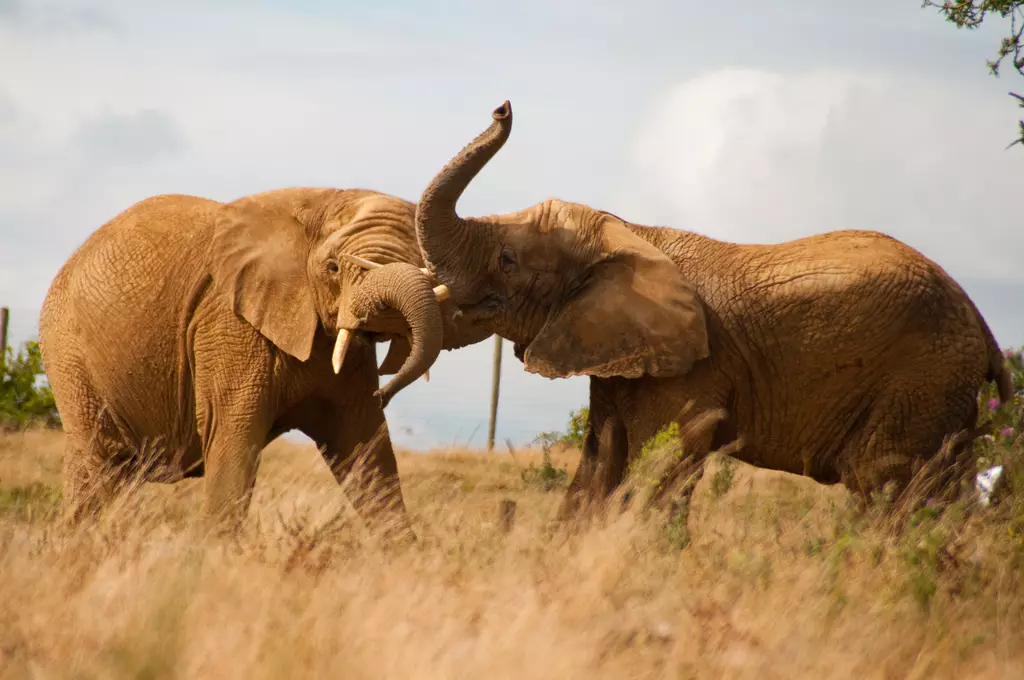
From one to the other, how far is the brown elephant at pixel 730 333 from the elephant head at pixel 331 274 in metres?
0.33

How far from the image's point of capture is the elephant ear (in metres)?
8.95

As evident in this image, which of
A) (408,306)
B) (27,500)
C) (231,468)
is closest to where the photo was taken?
(408,306)

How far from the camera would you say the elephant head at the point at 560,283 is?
27.7ft

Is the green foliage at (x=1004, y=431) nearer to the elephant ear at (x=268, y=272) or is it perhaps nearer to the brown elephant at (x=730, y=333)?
the brown elephant at (x=730, y=333)

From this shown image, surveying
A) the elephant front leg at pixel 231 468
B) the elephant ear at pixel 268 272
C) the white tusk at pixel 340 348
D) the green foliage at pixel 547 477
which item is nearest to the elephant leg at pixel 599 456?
the white tusk at pixel 340 348

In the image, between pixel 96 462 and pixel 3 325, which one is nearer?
pixel 96 462

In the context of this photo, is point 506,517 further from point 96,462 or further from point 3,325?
point 3,325

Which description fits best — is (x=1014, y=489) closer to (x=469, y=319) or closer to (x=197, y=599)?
(x=469, y=319)

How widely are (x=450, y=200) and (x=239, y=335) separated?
1698 mm

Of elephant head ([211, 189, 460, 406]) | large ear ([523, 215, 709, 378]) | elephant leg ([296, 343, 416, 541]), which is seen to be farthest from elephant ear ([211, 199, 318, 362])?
→ large ear ([523, 215, 709, 378])

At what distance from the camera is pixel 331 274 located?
888 centimetres

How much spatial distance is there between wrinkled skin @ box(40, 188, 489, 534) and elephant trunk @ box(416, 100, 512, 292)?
18cm

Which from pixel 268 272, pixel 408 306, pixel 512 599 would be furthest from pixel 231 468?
pixel 512 599

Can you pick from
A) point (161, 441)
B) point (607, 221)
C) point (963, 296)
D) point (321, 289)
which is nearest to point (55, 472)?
point (161, 441)
